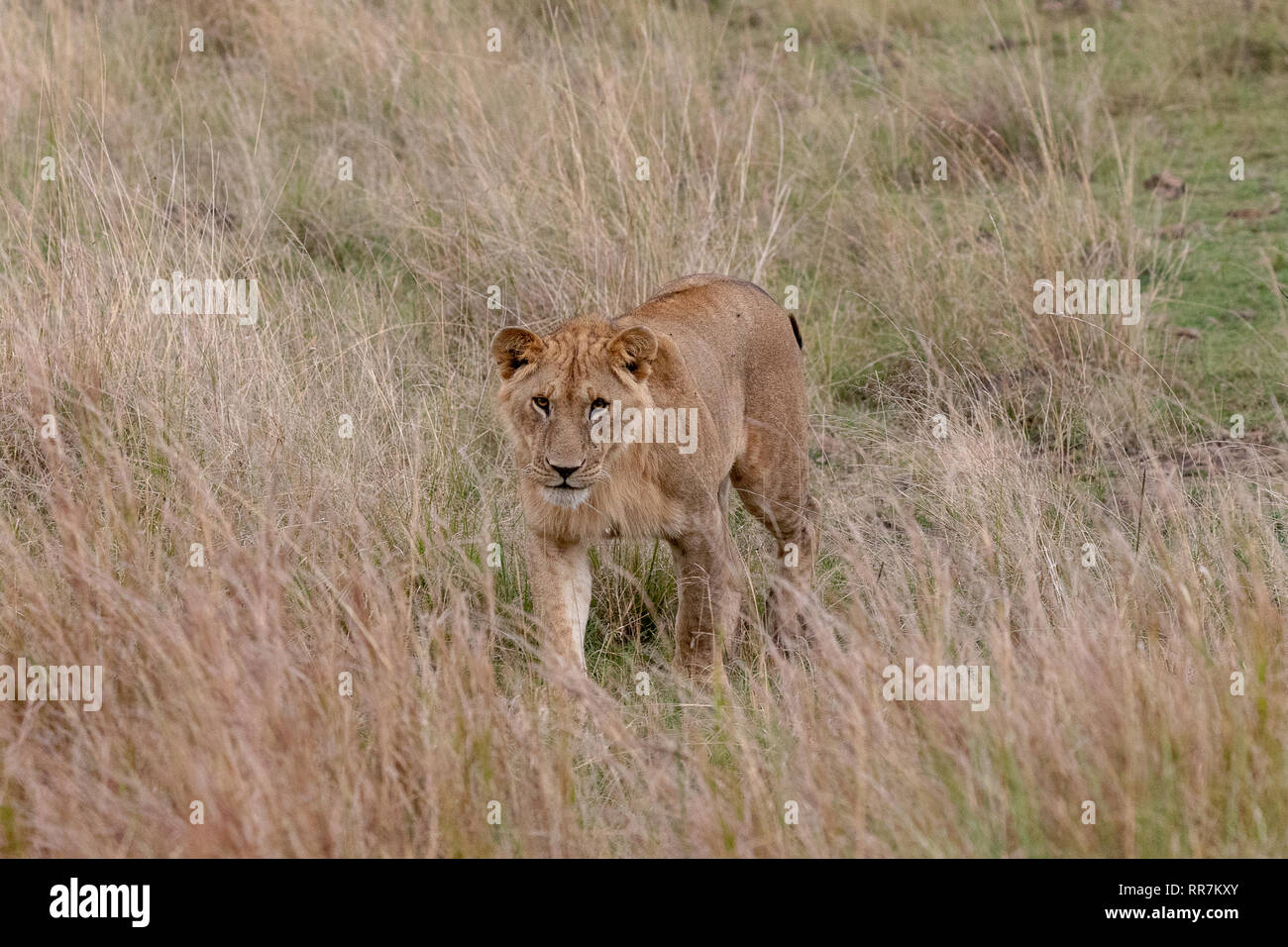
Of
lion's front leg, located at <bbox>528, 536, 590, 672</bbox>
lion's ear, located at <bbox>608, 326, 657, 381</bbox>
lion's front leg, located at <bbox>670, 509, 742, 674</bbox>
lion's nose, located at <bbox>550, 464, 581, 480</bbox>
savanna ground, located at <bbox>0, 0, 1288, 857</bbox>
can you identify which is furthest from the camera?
lion's front leg, located at <bbox>670, 509, 742, 674</bbox>

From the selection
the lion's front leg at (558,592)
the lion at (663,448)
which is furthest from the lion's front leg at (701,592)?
the lion's front leg at (558,592)

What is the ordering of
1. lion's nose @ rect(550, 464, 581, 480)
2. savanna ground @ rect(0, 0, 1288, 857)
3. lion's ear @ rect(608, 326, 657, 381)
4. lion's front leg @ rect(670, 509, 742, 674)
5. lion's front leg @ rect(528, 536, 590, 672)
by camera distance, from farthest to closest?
lion's front leg @ rect(670, 509, 742, 674), lion's front leg @ rect(528, 536, 590, 672), lion's ear @ rect(608, 326, 657, 381), lion's nose @ rect(550, 464, 581, 480), savanna ground @ rect(0, 0, 1288, 857)

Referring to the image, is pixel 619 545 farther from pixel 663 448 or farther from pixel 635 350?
pixel 635 350

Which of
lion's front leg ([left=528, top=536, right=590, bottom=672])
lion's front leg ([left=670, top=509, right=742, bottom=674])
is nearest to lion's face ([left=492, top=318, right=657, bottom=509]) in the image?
lion's front leg ([left=528, top=536, right=590, bottom=672])

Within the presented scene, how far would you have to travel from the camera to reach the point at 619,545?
5656mm

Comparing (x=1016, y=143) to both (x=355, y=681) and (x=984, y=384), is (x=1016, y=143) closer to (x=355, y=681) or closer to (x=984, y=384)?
(x=984, y=384)

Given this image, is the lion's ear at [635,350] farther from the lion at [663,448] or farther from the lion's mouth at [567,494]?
the lion's mouth at [567,494]

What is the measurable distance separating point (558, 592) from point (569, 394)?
64cm

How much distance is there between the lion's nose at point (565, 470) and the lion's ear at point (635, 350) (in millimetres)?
382

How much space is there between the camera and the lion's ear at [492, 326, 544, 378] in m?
4.65

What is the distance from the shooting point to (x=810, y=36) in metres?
11.4

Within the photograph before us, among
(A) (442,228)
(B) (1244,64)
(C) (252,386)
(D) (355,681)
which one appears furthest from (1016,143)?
(D) (355,681)

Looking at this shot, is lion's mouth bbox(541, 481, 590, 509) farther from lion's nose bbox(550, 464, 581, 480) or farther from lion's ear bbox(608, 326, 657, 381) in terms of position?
lion's ear bbox(608, 326, 657, 381)

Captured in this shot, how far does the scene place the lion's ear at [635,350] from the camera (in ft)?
15.1
